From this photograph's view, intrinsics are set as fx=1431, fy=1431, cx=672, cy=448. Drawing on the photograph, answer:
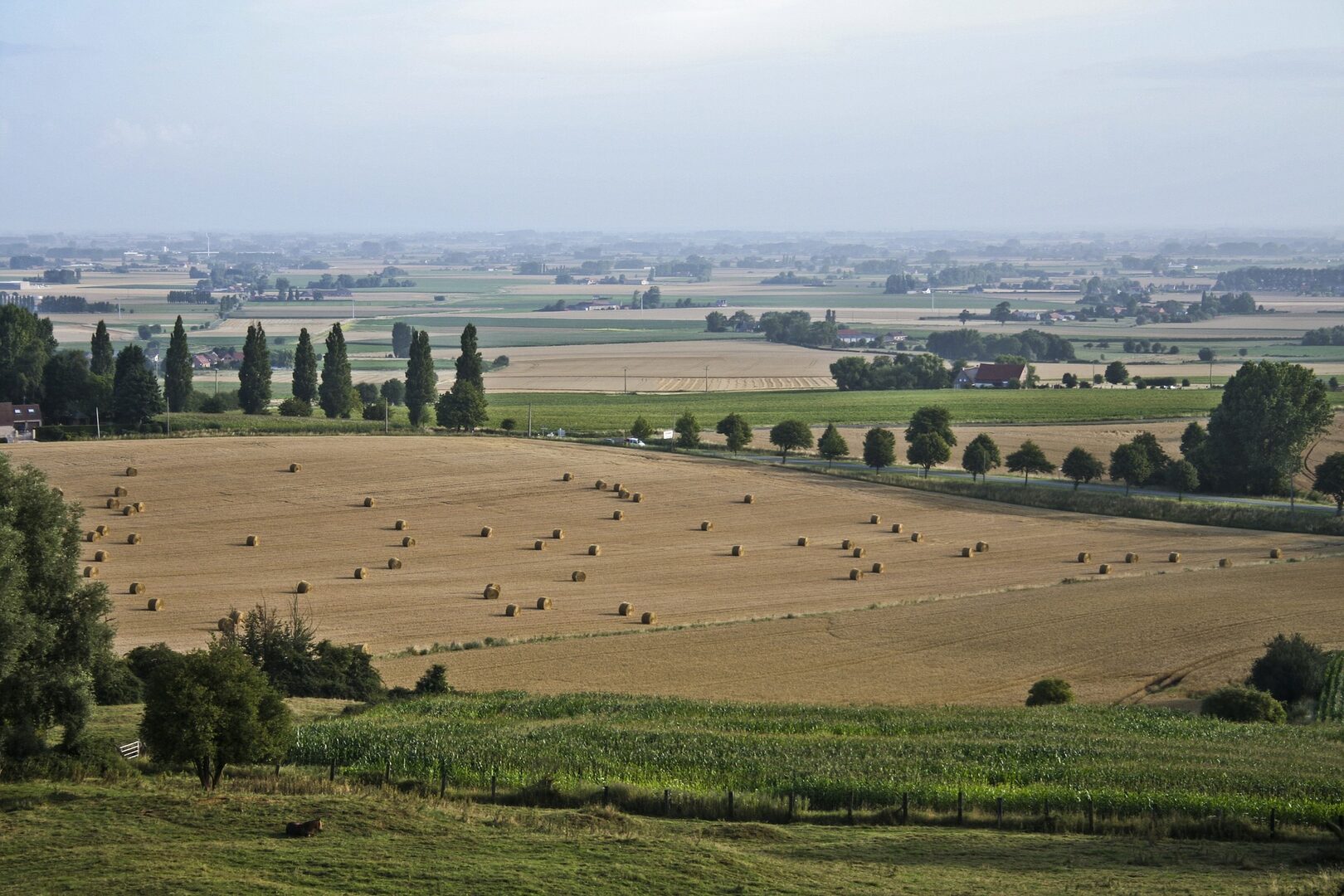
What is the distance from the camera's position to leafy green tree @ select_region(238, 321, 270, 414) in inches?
3297

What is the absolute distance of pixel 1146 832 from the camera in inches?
793

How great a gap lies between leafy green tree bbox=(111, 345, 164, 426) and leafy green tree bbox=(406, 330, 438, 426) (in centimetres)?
1539

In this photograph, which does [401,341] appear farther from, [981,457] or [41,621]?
[41,621]

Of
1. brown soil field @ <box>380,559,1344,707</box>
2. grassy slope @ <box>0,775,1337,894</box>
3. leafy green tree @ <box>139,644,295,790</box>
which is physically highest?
leafy green tree @ <box>139,644,295,790</box>

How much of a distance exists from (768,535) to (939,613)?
1305cm

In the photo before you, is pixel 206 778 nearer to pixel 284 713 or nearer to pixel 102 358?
pixel 284 713

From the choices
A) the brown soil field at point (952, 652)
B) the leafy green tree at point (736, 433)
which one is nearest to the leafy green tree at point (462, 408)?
the leafy green tree at point (736, 433)

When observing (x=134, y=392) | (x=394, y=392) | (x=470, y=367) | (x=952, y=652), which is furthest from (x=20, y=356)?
(x=952, y=652)

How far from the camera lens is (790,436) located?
73.9 metres

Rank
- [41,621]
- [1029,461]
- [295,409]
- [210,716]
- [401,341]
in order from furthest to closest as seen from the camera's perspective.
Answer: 1. [401,341]
2. [295,409]
3. [1029,461]
4. [41,621]
5. [210,716]

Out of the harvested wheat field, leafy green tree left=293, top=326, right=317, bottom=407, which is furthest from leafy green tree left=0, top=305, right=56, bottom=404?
the harvested wheat field

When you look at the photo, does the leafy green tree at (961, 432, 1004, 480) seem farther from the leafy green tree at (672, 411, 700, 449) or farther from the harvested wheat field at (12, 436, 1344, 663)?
the leafy green tree at (672, 411, 700, 449)

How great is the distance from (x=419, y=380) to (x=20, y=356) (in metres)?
22.8

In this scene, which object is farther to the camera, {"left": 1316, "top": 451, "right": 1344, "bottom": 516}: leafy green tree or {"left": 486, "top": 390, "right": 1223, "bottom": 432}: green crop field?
{"left": 486, "top": 390, "right": 1223, "bottom": 432}: green crop field
